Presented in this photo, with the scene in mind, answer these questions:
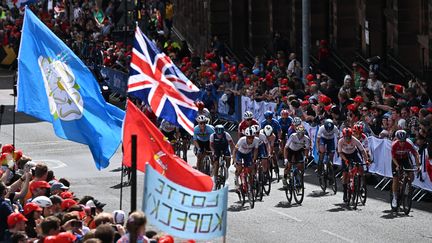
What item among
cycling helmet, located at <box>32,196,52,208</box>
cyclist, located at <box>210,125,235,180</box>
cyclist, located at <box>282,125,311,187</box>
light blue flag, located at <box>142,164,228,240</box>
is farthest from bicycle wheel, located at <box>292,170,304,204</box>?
light blue flag, located at <box>142,164,228,240</box>

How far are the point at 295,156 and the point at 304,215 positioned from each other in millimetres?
2018

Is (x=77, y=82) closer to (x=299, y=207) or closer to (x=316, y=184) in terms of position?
(x=299, y=207)

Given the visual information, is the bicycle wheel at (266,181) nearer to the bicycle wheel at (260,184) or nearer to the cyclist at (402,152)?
the bicycle wheel at (260,184)

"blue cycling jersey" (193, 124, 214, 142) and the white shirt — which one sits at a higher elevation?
"blue cycling jersey" (193, 124, 214, 142)

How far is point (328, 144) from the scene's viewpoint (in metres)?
30.0

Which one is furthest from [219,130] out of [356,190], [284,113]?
[284,113]

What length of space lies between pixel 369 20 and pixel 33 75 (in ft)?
79.0

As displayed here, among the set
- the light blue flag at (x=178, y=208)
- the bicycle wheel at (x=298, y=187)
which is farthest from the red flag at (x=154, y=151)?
the bicycle wheel at (x=298, y=187)

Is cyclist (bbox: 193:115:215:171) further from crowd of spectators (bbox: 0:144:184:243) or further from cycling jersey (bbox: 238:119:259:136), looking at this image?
crowd of spectators (bbox: 0:144:184:243)

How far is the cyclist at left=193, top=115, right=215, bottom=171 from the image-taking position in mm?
30016

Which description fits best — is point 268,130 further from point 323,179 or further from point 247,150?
point 247,150

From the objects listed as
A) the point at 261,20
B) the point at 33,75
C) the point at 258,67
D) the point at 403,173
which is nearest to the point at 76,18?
the point at 261,20

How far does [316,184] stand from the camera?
3141cm

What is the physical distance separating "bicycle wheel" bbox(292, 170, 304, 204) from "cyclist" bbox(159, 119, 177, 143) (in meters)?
4.50
